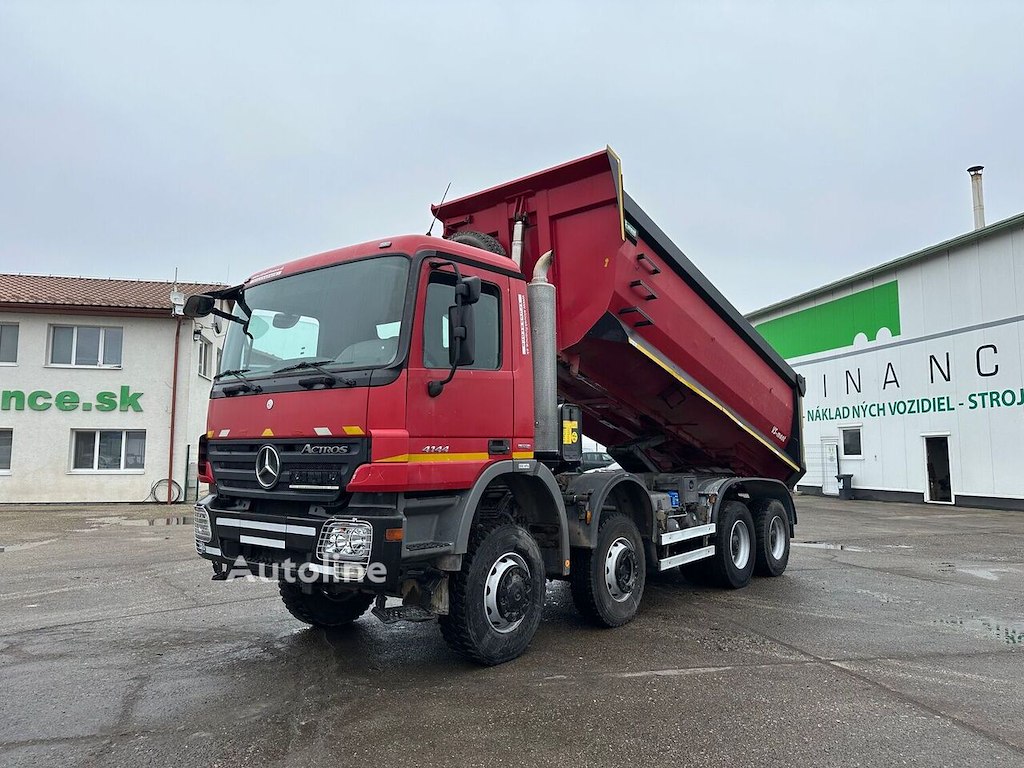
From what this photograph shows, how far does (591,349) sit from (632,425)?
191 centimetres

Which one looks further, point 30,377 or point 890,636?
point 30,377

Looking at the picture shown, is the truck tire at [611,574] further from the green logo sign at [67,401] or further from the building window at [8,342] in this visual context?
the building window at [8,342]

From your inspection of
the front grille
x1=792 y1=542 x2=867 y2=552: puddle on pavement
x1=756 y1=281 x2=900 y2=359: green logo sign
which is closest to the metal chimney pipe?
x1=756 y1=281 x2=900 y2=359: green logo sign

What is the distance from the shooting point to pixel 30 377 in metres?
18.7

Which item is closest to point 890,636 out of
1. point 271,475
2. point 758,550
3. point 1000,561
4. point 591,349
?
point 758,550

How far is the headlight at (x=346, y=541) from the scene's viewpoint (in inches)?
162

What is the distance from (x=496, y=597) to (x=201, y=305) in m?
3.00

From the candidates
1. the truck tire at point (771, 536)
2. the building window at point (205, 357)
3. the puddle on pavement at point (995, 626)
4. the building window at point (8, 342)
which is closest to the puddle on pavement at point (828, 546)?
the truck tire at point (771, 536)

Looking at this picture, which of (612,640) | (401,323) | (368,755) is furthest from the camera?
(612,640)

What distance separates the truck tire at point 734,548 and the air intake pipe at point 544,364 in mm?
3258

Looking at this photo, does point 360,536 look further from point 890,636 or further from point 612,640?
point 890,636

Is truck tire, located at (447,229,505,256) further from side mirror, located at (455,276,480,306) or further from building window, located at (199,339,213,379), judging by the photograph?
building window, located at (199,339,213,379)

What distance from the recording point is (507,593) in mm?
4848

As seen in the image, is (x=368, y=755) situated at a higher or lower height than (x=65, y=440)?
lower
